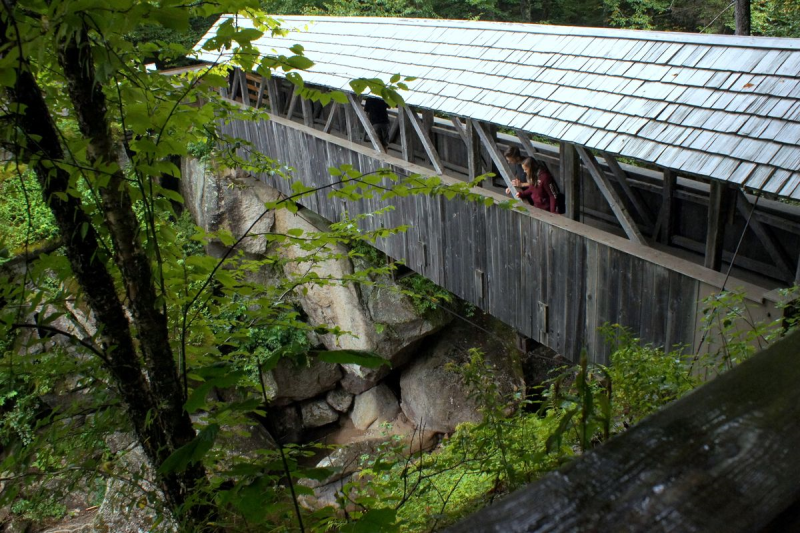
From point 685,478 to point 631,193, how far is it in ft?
19.1

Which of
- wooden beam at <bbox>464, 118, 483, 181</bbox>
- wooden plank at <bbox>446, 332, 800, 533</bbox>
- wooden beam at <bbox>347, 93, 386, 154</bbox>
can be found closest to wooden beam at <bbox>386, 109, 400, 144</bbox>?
wooden beam at <bbox>347, 93, 386, 154</bbox>

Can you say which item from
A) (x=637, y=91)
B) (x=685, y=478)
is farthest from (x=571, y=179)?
(x=685, y=478)

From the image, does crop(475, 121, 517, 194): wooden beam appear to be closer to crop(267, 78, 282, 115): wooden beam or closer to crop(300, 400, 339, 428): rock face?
crop(267, 78, 282, 115): wooden beam

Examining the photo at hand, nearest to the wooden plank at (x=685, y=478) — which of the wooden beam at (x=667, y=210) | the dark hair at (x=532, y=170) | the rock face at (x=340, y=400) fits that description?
the wooden beam at (x=667, y=210)

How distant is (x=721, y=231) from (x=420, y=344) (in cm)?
788

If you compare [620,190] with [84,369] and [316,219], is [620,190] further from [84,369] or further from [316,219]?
[316,219]

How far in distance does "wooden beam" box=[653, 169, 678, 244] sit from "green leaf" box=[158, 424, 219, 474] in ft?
17.2

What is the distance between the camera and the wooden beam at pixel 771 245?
4.68 m

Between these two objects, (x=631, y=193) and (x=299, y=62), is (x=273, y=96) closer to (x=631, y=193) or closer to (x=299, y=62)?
(x=631, y=193)

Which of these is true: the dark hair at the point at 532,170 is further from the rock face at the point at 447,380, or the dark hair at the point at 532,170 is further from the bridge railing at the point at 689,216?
the rock face at the point at 447,380

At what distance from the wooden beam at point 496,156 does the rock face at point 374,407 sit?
676 centimetres

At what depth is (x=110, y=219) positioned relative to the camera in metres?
2.29

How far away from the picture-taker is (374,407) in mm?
12508

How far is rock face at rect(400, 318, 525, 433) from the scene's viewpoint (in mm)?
10898
